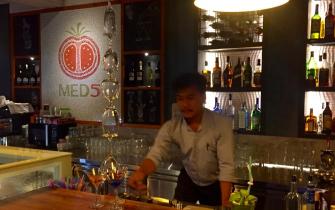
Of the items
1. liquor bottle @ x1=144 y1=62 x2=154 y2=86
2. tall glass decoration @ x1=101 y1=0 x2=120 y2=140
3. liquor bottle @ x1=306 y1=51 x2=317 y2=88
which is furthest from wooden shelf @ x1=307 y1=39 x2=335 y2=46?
tall glass decoration @ x1=101 y1=0 x2=120 y2=140

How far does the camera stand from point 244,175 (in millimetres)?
3215

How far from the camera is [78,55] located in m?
4.65

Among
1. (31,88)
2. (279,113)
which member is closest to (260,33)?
(279,113)

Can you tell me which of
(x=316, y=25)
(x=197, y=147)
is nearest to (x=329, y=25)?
(x=316, y=25)

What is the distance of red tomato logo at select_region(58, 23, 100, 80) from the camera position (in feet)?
14.9

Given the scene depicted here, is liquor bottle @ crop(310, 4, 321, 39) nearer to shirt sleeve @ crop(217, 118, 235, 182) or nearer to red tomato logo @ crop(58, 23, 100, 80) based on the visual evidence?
shirt sleeve @ crop(217, 118, 235, 182)

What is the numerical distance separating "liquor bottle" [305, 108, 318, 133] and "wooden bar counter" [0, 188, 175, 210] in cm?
194

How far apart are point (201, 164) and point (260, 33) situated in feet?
5.17

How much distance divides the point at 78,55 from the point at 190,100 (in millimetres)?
2652

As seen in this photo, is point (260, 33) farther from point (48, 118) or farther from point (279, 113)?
point (48, 118)

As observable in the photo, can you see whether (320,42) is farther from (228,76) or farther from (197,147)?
(197,147)

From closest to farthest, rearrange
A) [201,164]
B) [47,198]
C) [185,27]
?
[47,198] < [201,164] < [185,27]

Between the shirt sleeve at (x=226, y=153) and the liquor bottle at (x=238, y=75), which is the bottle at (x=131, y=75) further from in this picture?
the shirt sleeve at (x=226, y=153)

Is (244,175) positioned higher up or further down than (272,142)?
further down
